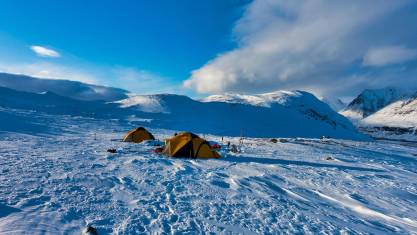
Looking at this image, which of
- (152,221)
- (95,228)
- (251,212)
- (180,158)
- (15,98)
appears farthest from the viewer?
(15,98)

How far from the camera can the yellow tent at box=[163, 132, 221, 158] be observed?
1738 centimetres

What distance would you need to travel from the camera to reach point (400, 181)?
567 inches

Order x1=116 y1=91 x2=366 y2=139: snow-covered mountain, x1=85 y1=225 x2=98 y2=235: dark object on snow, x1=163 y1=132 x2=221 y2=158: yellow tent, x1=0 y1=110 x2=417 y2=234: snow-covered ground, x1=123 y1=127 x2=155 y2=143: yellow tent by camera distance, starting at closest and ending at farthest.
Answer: x1=85 y1=225 x2=98 y2=235: dark object on snow
x1=0 y1=110 x2=417 y2=234: snow-covered ground
x1=163 y1=132 x2=221 y2=158: yellow tent
x1=123 y1=127 x2=155 y2=143: yellow tent
x1=116 y1=91 x2=366 y2=139: snow-covered mountain

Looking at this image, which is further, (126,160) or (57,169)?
(126,160)

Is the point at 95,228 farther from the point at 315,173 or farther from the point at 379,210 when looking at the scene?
the point at 315,173

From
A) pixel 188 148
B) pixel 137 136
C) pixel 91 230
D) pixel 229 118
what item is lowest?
pixel 91 230

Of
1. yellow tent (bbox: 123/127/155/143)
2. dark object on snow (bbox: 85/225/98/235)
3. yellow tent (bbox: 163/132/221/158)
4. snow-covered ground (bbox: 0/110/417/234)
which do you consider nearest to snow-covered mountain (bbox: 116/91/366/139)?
yellow tent (bbox: 123/127/155/143)

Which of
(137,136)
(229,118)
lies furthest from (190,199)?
(229,118)

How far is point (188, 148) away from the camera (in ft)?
57.1

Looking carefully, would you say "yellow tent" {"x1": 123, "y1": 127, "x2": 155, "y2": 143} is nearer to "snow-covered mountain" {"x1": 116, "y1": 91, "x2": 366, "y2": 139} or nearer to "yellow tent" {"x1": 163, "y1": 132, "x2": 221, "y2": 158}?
"yellow tent" {"x1": 163, "y1": 132, "x2": 221, "y2": 158}

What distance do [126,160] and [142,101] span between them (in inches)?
2974

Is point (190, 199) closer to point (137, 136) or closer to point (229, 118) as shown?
point (137, 136)

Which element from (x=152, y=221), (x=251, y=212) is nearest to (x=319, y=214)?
(x=251, y=212)

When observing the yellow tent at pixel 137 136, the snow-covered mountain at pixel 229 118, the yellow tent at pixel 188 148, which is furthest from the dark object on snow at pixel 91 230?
the snow-covered mountain at pixel 229 118
